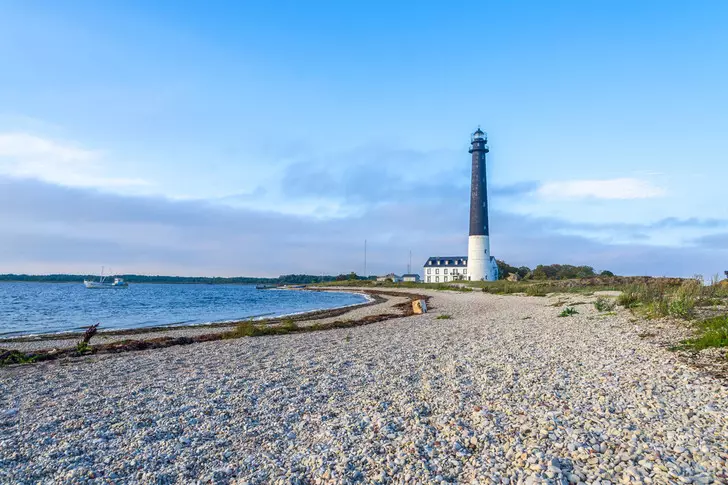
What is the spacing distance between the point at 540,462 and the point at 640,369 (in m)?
5.11

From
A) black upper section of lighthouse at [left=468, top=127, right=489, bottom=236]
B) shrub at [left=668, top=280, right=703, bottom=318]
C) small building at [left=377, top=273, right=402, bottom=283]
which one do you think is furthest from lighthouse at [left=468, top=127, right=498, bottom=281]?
small building at [left=377, top=273, right=402, bottom=283]

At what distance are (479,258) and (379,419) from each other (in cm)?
5984

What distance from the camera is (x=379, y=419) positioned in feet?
22.2

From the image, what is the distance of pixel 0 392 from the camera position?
9.34m

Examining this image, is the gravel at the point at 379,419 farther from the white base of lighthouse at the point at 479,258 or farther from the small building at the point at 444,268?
the small building at the point at 444,268

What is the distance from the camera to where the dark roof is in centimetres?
9321

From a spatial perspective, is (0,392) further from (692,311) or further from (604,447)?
(692,311)

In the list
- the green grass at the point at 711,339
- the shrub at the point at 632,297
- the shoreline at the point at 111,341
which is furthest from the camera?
the shrub at the point at 632,297

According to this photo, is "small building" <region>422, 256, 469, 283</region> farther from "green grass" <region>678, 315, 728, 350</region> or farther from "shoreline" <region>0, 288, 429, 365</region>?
"green grass" <region>678, 315, 728, 350</region>

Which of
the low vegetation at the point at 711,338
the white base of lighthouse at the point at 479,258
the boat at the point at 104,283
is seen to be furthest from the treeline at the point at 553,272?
the boat at the point at 104,283

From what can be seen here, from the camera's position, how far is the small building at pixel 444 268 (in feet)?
301

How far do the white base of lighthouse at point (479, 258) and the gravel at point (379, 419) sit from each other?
52566mm

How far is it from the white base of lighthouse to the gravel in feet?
172

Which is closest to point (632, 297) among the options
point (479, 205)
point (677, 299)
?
point (677, 299)
